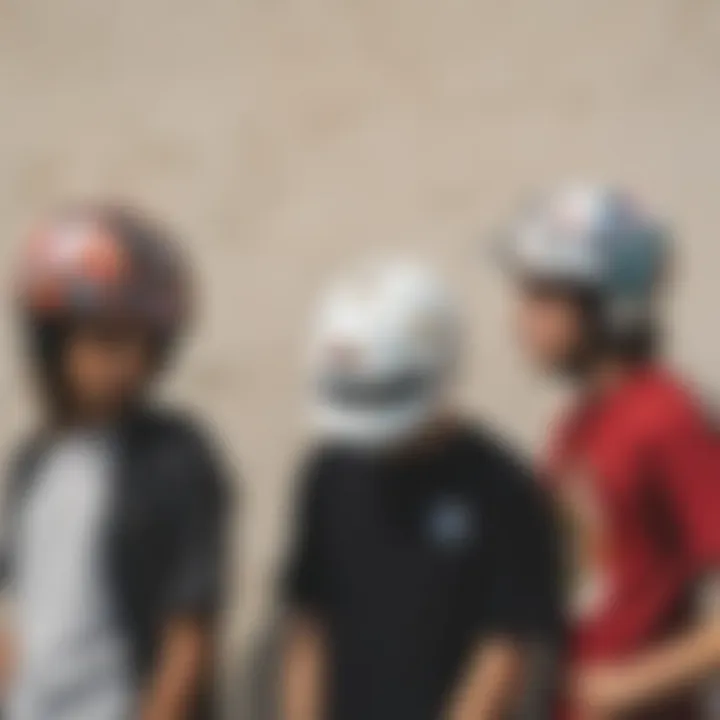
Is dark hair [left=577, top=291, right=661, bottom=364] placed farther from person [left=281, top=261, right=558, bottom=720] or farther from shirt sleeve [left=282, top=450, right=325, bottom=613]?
shirt sleeve [left=282, top=450, right=325, bottom=613]

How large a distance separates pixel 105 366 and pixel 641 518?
1.23ft

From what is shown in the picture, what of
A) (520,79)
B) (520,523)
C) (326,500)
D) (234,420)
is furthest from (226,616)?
(520,79)

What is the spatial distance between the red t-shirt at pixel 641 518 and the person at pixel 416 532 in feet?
0.17

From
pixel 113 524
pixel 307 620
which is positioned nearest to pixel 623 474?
pixel 307 620

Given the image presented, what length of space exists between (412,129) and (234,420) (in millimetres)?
294

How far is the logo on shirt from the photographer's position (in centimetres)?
89

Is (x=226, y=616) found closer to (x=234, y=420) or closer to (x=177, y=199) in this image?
(x=234, y=420)

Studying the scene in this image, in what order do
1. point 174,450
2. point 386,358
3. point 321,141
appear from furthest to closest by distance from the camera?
point 321,141
point 174,450
point 386,358

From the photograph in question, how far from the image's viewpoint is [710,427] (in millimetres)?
937

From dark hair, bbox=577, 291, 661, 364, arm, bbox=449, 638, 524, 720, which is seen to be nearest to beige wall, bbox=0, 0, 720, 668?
dark hair, bbox=577, 291, 661, 364

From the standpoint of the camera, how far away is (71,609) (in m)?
0.94

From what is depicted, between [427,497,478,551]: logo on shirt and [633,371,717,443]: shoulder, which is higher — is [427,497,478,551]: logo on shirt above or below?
below

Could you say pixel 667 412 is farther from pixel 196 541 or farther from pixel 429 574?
pixel 196 541

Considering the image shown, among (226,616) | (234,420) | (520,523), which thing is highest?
(520,523)
